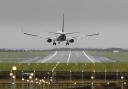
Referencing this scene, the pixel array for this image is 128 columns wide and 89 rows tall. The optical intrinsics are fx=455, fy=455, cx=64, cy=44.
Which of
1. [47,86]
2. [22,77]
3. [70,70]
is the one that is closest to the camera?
[47,86]

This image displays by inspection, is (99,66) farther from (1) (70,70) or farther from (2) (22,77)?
(2) (22,77)

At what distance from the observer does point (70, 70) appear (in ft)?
287

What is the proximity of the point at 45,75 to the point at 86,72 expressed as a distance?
7868 millimetres

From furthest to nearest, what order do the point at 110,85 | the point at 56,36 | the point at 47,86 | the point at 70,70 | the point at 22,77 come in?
1. the point at 56,36
2. the point at 70,70
3. the point at 22,77
4. the point at 47,86
5. the point at 110,85

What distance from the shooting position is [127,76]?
8388 cm

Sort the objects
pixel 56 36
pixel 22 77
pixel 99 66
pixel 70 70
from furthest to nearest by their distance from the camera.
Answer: pixel 56 36 → pixel 99 66 → pixel 70 70 → pixel 22 77

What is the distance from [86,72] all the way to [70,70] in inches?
143

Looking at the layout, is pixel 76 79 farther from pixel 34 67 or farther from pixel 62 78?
pixel 34 67

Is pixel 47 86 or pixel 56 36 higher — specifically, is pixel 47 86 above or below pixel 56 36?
below

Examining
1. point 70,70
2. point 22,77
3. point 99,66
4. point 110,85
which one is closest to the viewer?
point 110,85

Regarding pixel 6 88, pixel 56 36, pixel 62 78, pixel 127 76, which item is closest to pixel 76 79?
pixel 62 78

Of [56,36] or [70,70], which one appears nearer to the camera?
[70,70]

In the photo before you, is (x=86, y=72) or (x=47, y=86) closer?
(x=47, y=86)

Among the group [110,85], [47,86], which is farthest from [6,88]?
Answer: [110,85]
